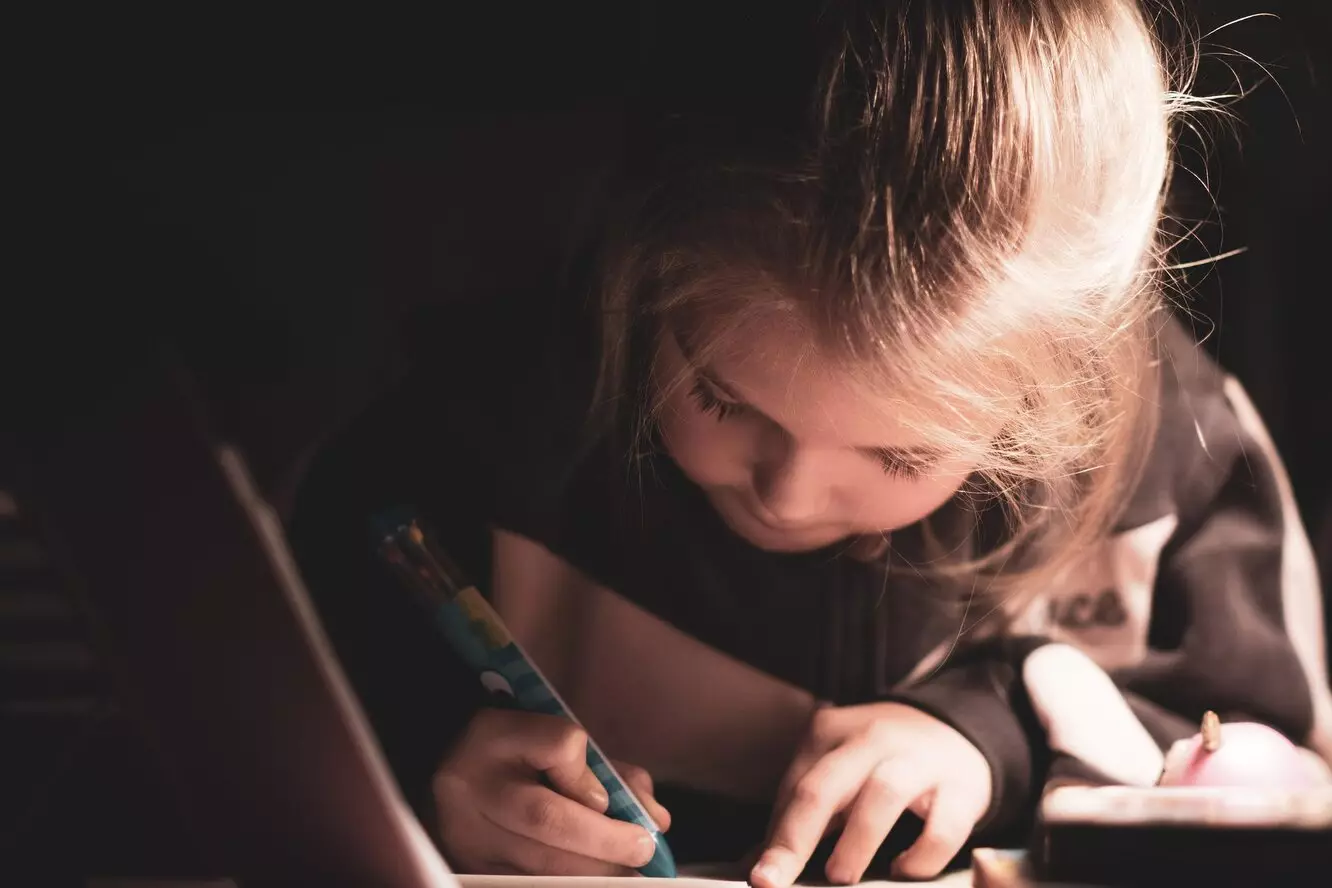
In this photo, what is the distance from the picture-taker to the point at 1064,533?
1.65ft

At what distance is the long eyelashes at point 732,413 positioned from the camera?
1.44ft

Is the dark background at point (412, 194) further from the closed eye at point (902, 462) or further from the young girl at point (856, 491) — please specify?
the closed eye at point (902, 462)

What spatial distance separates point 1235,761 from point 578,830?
26 centimetres

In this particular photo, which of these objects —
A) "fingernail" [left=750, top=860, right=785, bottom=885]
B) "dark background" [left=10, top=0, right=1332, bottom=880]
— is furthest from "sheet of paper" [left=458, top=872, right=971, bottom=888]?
"dark background" [left=10, top=0, right=1332, bottom=880]

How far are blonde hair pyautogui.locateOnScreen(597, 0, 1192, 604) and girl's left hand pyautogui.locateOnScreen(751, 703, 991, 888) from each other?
0.38ft

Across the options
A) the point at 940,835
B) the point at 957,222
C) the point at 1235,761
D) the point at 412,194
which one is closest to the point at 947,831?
the point at 940,835

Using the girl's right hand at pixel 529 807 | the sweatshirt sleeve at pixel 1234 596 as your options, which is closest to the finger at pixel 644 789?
the girl's right hand at pixel 529 807

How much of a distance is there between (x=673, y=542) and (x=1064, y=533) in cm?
17

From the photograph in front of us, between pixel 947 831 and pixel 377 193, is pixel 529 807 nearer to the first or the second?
pixel 947 831

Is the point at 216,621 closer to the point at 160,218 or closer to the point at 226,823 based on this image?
the point at 226,823

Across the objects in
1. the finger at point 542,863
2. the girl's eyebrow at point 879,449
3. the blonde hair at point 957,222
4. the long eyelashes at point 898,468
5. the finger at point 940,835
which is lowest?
the finger at point 940,835

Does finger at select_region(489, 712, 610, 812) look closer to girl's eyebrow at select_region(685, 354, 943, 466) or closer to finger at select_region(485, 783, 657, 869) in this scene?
finger at select_region(485, 783, 657, 869)

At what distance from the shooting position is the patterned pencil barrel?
0.45 metres

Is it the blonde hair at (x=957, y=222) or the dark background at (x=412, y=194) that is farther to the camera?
the dark background at (x=412, y=194)
